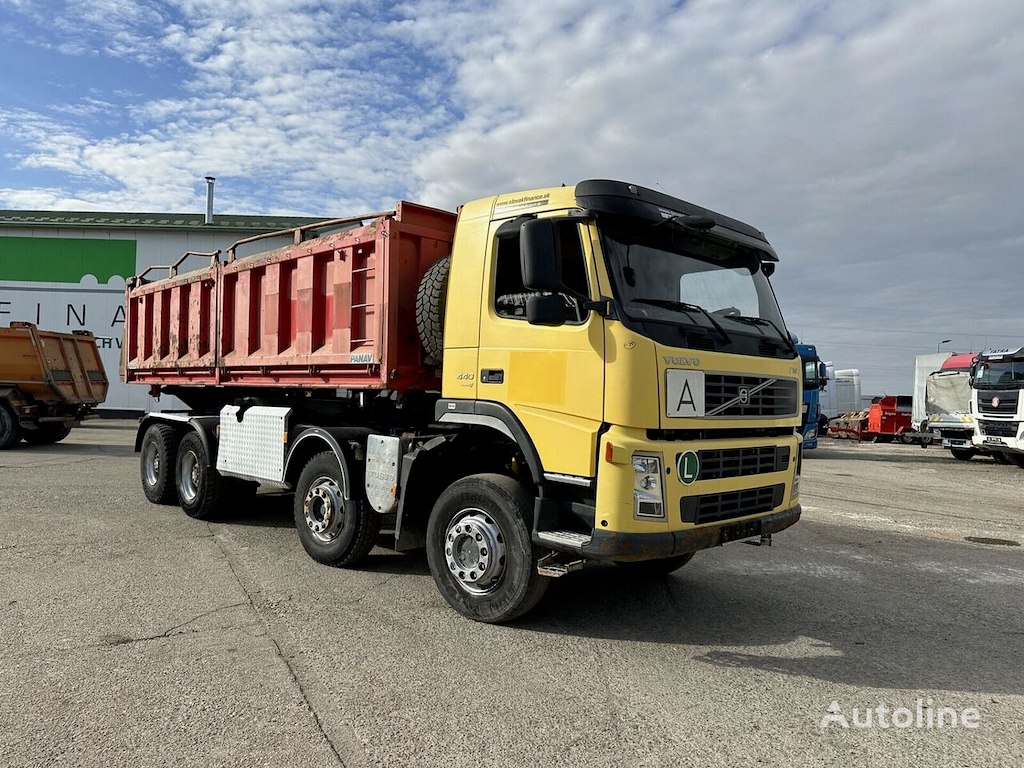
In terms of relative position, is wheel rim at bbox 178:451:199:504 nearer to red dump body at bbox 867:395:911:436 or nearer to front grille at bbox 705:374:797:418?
front grille at bbox 705:374:797:418

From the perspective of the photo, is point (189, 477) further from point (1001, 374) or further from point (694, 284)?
point (1001, 374)

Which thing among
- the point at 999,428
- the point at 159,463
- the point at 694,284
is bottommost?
the point at 159,463

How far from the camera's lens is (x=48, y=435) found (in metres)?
17.6

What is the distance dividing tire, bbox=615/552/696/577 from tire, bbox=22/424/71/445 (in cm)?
1552

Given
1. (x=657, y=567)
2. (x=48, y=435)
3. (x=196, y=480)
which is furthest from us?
(x=48, y=435)

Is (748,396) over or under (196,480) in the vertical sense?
over

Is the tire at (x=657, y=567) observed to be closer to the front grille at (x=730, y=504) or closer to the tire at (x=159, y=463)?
the front grille at (x=730, y=504)

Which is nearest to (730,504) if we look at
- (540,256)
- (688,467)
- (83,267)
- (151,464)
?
(688,467)

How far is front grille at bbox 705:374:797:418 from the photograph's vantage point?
457cm

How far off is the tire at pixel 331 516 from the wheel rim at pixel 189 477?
7.93 ft

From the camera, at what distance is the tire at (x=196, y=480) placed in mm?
8195

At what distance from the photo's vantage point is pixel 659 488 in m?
4.30

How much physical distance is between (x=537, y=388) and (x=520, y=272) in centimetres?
81

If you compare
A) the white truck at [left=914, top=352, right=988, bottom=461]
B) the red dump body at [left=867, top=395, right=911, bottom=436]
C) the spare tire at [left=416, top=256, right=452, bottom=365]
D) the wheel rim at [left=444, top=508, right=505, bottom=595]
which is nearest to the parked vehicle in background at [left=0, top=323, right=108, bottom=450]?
the spare tire at [left=416, top=256, right=452, bottom=365]
